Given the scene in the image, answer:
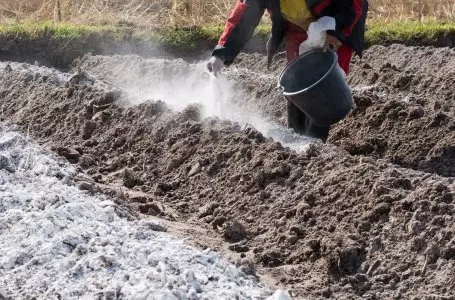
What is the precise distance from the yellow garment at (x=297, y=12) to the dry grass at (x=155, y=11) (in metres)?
5.18

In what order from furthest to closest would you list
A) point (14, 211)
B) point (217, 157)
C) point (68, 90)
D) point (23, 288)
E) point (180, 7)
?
1. point (180, 7)
2. point (68, 90)
3. point (217, 157)
4. point (14, 211)
5. point (23, 288)

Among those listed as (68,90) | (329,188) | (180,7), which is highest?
(329,188)

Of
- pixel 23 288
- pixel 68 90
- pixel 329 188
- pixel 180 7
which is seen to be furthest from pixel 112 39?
pixel 23 288

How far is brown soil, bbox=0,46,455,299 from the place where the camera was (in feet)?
14.2

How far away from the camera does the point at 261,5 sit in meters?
6.42

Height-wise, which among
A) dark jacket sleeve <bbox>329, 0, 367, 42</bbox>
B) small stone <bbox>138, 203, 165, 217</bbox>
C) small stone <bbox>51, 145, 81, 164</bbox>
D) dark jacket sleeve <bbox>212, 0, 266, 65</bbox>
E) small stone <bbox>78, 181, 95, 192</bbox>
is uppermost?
dark jacket sleeve <bbox>329, 0, 367, 42</bbox>

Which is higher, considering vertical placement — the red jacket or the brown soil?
the red jacket

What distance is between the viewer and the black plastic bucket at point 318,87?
19.6 ft

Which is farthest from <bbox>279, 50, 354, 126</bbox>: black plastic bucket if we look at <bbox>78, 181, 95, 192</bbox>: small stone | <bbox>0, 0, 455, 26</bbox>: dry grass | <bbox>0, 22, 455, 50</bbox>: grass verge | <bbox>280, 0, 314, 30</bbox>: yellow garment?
<bbox>0, 0, 455, 26</bbox>: dry grass

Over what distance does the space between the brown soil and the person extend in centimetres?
46

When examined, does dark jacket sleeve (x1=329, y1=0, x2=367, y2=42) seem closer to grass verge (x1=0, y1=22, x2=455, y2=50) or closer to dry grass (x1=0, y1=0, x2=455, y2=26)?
grass verge (x1=0, y1=22, x2=455, y2=50)

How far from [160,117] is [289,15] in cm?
110

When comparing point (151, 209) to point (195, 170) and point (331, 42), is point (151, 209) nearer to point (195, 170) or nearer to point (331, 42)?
point (195, 170)

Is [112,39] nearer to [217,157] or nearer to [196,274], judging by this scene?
[217,157]
